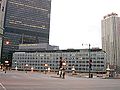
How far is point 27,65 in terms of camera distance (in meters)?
194

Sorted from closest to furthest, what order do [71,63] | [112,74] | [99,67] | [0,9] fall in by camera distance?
[112,74], [0,9], [99,67], [71,63]

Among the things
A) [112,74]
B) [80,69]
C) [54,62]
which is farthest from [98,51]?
[112,74]

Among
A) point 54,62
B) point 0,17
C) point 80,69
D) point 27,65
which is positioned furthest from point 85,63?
point 0,17

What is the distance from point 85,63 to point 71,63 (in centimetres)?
1252

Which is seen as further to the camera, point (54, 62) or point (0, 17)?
point (54, 62)

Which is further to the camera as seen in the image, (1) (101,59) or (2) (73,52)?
(2) (73,52)

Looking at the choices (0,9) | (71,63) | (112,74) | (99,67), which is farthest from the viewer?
(71,63)

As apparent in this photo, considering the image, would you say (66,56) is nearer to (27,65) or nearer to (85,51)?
(85,51)

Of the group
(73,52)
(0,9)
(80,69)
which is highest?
(0,9)

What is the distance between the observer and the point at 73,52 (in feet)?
652

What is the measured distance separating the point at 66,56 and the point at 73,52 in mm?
7034

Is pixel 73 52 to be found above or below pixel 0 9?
below

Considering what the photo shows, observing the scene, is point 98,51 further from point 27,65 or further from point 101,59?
point 27,65

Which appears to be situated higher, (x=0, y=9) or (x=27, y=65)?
(x=0, y=9)
